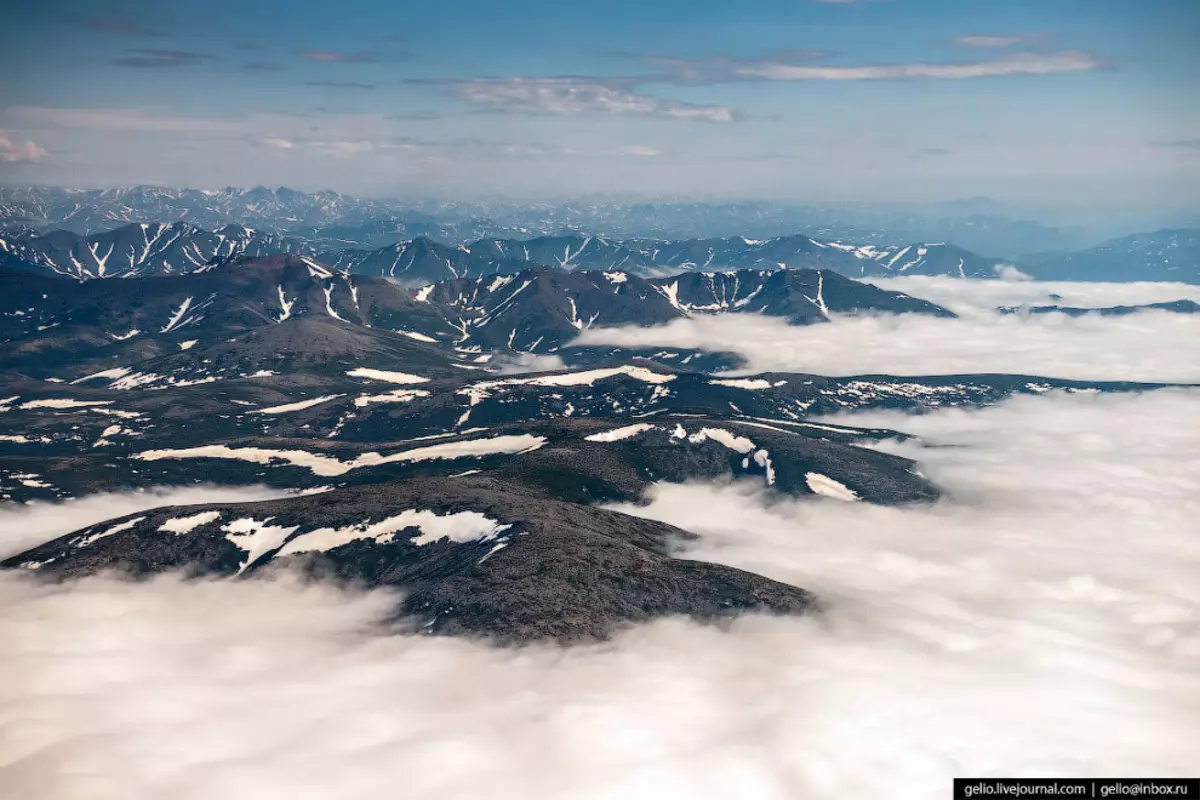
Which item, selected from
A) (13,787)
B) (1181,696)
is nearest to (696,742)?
(13,787)

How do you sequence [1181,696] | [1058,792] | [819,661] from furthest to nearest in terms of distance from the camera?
[1181,696]
[819,661]
[1058,792]

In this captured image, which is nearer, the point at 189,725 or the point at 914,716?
the point at 189,725

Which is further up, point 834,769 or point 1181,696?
point 834,769

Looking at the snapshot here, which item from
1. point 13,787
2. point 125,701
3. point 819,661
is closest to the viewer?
point 13,787

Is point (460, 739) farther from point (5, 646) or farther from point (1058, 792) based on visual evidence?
point (5, 646)

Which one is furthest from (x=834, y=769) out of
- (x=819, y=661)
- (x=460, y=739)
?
(x=460, y=739)

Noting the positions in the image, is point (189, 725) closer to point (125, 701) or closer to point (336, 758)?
point (125, 701)

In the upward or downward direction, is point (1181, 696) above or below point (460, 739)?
below

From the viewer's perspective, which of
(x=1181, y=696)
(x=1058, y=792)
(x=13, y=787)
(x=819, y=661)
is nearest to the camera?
(x=13, y=787)

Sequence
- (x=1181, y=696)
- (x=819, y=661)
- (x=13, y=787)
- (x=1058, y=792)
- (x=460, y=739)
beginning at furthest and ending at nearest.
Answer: (x=1181, y=696), (x=819, y=661), (x=460, y=739), (x=1058, y=792), (x=13, y=787)
